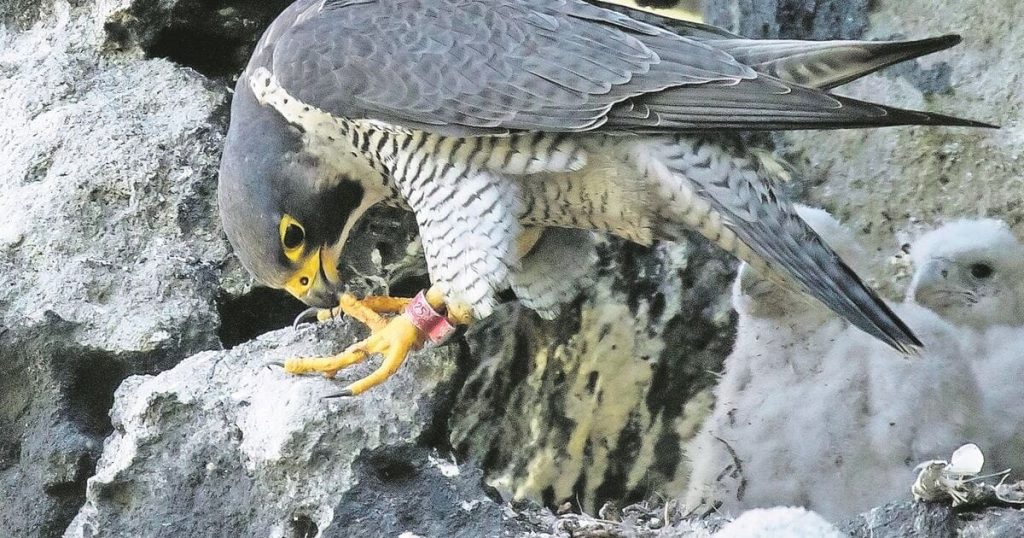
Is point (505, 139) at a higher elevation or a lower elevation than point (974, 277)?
lower

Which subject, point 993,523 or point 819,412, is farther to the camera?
point 819,412

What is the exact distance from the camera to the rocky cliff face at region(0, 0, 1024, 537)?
7.39 ft

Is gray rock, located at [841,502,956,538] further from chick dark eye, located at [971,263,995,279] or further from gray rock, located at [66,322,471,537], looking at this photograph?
chick dark eye, located at [971,263,995,279]

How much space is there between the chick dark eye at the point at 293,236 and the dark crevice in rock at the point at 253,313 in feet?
1.28

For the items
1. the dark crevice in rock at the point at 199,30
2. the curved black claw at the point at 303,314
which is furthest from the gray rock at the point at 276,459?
the dark crevice in rock at the point at 199,30

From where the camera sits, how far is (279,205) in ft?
8.14

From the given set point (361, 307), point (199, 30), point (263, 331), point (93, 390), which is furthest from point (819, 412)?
point (199, 30)

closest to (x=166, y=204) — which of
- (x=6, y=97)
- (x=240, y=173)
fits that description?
(x=240, y=173)

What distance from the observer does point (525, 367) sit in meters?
2.67

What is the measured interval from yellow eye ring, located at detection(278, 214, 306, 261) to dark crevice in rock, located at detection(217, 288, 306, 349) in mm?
384

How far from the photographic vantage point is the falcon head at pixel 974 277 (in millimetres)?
2486

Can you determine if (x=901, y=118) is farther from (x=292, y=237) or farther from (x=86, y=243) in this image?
(x=86, y=243)

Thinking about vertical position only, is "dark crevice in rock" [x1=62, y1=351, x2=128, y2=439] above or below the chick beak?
below

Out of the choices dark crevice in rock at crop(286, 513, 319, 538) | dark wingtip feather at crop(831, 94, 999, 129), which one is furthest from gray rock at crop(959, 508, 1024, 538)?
dark crevice in rock at crop(286, 513, 319, 538)
